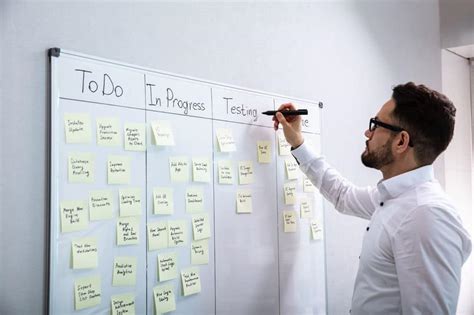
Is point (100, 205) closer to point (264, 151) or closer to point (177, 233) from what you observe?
point (177, 233)

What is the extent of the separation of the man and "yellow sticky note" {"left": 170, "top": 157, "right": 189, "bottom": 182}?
0.48 meters

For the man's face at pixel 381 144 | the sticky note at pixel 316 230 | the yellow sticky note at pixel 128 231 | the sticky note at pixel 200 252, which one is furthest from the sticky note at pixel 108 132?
the sticky note at pixel 316 230

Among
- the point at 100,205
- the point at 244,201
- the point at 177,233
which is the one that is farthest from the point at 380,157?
the point at 100,205

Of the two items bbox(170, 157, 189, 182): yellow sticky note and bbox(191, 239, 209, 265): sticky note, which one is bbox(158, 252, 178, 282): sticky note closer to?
bbox(191, 239, 209, 265): sticky note

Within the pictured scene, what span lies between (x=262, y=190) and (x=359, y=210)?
1.44 ft

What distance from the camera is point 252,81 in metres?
1.87

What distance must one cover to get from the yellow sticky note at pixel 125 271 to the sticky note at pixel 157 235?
77mm

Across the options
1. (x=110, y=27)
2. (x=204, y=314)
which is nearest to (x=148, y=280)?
(x=204, y=314)

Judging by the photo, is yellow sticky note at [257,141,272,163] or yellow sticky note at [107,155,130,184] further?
yellow sticky note at [257,141,272,163]

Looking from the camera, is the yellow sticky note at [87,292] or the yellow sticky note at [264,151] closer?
the yellow sticky note at [87,292]

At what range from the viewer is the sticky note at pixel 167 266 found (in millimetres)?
1484

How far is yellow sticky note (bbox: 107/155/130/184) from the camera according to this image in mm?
1376

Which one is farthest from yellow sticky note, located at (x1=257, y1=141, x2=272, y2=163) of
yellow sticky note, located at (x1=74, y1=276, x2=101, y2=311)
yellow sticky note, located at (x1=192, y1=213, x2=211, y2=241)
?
yellow sticky note, located at (x1=74, y1=276, x2=101, y2=311)

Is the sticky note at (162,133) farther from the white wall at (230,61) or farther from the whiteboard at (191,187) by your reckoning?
the white wall at (230,61)
